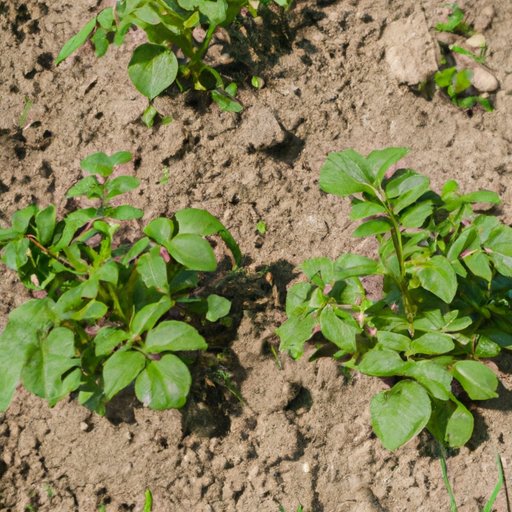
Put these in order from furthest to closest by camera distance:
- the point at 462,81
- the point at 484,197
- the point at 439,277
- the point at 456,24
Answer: the point at 456,24
the point at 462,81
the point at 484,197
the point at 439,277

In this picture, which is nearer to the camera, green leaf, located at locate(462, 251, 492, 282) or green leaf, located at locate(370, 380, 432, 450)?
green leaf, located at locate(370, 380, 432, 450)

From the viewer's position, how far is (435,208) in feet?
7.38

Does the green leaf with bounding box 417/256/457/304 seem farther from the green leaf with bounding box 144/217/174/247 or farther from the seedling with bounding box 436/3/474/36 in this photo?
the seedling with bounding box 436/3/474/36

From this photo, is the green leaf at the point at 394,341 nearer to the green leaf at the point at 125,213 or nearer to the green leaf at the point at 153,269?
the green leaf at the point at 153,269

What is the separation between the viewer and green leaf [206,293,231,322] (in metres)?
2.11

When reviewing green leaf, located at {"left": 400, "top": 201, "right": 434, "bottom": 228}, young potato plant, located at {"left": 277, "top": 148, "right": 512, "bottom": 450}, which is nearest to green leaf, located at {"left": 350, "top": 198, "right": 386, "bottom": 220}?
young potato plant, located at {"left": 277, "top": 148, "right": 512, "bottom": 450}

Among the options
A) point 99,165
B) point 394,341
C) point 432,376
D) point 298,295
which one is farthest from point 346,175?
point 99,165

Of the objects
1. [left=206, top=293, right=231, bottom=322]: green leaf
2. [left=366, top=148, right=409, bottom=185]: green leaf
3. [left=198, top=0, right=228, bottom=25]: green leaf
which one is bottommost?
[left=206, top=293, right=231, bottom=322]: green leaf

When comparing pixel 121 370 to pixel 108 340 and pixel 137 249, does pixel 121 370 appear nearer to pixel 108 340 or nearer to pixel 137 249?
pixel 108 340

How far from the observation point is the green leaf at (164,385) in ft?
5.98

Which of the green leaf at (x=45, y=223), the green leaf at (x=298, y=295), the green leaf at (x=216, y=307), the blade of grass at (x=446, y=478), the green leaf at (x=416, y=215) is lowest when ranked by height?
the blade of grass at (x=446, y=478)

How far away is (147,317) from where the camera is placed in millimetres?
1938

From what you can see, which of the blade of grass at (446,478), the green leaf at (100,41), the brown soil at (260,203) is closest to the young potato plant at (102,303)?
the brown soil at (260,203)

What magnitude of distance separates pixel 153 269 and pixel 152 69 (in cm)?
73
